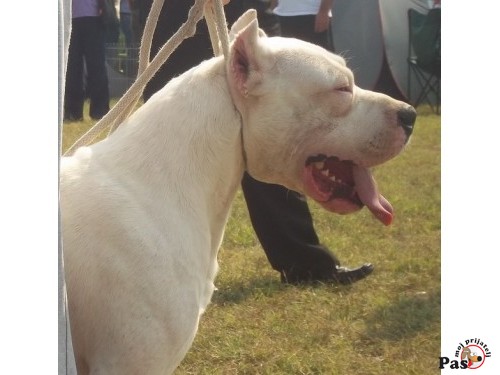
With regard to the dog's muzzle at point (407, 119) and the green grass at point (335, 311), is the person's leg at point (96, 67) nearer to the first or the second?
the green grass at point (335, 311)

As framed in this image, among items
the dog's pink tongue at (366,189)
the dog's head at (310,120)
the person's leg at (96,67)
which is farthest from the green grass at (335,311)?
the person's leg at (96,67)

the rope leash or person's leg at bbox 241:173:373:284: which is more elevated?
the rope leash

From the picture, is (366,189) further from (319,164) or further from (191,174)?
(191,174)

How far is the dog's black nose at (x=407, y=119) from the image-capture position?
2410 millimetres

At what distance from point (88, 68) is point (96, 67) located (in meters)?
0.16

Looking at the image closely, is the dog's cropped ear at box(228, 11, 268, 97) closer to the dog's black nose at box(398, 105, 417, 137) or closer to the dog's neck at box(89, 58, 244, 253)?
the dog's neck at box(89, 58, 244, 253)

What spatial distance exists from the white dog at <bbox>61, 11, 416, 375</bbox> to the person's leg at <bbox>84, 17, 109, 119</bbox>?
8.08m

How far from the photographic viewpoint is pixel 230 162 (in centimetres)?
224

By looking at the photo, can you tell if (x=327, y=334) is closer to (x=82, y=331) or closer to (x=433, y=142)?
(x=82, y=331)

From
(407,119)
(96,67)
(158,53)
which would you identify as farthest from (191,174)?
(96,67)

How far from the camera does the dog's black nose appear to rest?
241cm

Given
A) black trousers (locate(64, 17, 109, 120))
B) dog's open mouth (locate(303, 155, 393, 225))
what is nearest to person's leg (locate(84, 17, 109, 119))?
black trousers (locate(64, 17, 109, 120))
